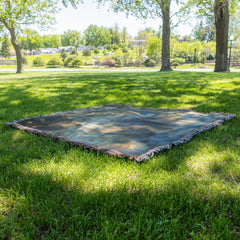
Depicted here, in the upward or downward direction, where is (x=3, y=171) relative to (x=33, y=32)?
downward

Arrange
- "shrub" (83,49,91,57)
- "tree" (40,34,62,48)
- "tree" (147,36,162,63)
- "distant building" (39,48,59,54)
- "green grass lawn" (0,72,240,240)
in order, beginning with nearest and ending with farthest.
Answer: "green grass lawn" (0,72,240,240) < "tree" (147,36,162,63) < "shrub" (83,49,91,57) < "tree" (40,34,62,48) < "distant building" (39,48,59,54)

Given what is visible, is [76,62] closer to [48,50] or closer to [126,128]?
[126,128]

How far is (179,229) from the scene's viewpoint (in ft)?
4.59

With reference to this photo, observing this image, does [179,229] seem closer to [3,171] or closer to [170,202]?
[170,202]

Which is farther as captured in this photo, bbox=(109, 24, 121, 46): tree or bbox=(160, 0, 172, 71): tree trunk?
bbox=(109, 24, 121, 46): tree

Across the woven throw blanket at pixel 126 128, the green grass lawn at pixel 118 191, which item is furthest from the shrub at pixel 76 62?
the green grass lawn at pixel 118 191

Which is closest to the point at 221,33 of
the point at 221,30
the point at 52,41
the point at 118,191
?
the point at 221,30

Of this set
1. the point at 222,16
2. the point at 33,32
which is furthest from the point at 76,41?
the point at 222,16

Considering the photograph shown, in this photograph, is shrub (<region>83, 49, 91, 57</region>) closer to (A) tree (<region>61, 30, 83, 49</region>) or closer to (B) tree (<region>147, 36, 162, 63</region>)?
(B) tree (<region>147, 36, 162, 63</region>)

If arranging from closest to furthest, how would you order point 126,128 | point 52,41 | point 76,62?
1. point 126,128
2. point 76,62
3. point 52,41

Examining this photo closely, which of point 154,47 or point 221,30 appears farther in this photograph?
point 154,47

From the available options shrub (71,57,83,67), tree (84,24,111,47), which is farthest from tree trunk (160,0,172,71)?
tree (84,24,111,47)

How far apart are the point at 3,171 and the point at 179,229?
1596 mm

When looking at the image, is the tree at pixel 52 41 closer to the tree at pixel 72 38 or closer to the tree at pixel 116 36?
the tree at pixel 72 38
